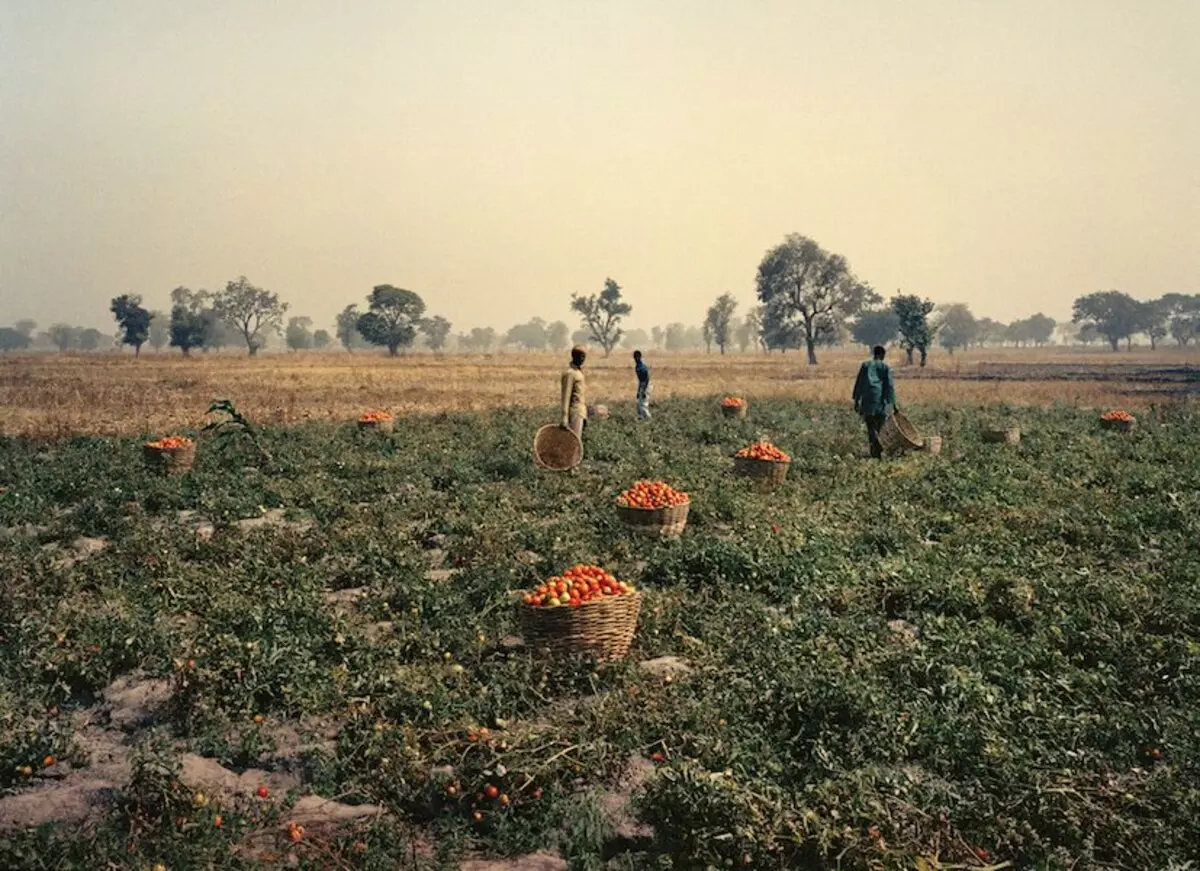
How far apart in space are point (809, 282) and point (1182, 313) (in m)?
123

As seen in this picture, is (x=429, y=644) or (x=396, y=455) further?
(x=396, y=455)


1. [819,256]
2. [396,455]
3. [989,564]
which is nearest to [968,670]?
[989,564]

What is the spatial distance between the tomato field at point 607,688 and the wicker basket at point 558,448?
161cm

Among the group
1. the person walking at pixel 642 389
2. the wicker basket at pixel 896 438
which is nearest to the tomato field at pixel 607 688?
the wicker basket at pixel 896 438

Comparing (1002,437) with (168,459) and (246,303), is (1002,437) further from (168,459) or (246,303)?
(246,303)

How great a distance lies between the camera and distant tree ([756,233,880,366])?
9481cm

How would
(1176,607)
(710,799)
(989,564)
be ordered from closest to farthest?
(710,799) → (1176,607) → (989,564)

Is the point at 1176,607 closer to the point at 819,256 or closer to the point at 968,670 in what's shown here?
the point at 968,670

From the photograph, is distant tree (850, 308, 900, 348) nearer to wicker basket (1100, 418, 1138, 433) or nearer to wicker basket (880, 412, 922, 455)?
wicker basket (1100, 418, 1138, 433)

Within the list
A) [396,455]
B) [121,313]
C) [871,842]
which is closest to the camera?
[871,842]

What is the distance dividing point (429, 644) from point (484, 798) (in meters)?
2.25

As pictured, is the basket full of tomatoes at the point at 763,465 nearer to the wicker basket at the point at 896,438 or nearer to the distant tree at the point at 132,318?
the wicker basket at the point at 896,438

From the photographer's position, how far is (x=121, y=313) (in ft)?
382

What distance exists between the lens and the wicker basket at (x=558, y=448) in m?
14.2
